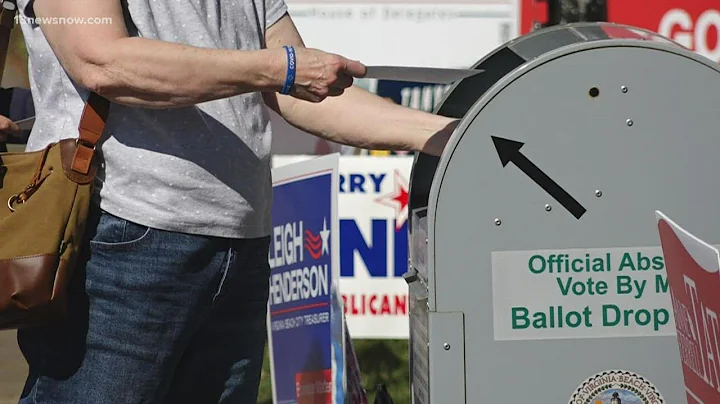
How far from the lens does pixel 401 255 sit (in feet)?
14.4

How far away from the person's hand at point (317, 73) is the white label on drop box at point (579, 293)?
0.48 m

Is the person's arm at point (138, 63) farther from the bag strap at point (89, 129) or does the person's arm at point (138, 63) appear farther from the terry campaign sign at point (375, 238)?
the terry campaign sign at point (375, 238)

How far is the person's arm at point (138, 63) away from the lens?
2084mm

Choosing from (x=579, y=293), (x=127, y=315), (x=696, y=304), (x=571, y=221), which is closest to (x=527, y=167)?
(x=571, y=221)

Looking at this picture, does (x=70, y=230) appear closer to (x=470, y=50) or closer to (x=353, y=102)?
(x=353, y=102)

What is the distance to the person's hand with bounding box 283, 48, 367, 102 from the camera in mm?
2189

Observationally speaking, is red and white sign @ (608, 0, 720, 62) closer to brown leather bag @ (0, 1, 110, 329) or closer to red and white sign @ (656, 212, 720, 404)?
red and white sign @ (656, 212, 720, 404)

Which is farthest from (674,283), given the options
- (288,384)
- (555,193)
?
(288,384)

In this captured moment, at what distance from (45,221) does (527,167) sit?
3.10ft

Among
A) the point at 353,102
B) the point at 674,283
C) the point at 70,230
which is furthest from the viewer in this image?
the point at 353,102

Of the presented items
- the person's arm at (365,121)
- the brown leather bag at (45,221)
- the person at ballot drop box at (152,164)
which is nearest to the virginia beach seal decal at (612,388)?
the person's arm at (365,121)

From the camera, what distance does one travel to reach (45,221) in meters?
2.14

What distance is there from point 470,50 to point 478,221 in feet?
6.77

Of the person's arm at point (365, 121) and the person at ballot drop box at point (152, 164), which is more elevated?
the person's arm at point (365, 121)
